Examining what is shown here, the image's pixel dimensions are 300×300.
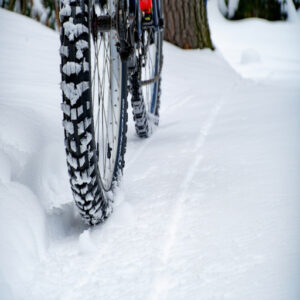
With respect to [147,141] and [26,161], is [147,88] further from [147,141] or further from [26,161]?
[26,161]

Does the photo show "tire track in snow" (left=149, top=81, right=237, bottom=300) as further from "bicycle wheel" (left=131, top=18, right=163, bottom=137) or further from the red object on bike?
the red object on bike

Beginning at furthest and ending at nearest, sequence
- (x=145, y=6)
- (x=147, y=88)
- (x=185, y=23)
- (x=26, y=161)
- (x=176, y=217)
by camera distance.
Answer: (x=185, y=23), (x=147, y=88), (x=145, y=6), (x=26, y=161), (x=176, y=217)

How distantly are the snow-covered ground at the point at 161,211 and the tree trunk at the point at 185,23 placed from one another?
2.64 metres

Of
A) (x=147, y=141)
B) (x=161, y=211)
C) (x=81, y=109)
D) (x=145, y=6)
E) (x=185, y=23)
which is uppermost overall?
(x=145, y=6)

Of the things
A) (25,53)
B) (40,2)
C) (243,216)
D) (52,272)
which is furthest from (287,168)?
(40,2)

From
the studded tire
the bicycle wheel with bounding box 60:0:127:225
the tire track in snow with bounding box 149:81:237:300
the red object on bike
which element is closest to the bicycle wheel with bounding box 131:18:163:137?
the studded tire

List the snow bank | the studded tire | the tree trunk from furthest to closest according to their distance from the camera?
the tree trunk → the studded tire → the snow bank

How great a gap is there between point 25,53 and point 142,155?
4.06ft

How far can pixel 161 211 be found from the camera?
1299 millimetres

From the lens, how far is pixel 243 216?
118cm

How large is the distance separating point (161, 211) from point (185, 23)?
401 cm

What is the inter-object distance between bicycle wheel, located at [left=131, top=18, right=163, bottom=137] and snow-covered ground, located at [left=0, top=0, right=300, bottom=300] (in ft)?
0.27

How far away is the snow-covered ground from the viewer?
0.93 m

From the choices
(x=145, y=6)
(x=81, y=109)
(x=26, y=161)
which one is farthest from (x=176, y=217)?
(x=145, y=6)
